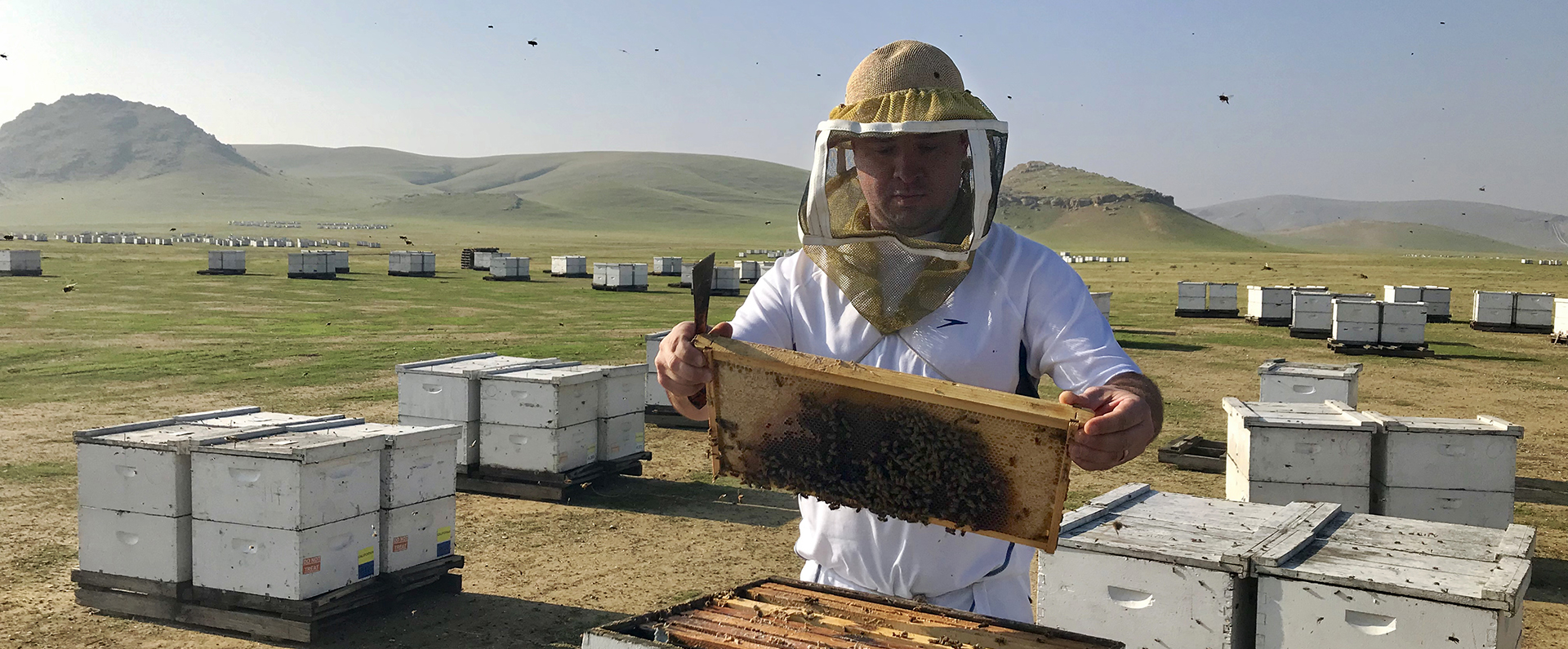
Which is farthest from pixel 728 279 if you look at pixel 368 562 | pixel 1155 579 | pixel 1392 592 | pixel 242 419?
pixel 1392 592

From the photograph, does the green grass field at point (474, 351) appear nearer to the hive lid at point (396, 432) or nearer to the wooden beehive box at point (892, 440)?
the hive lid at point (396, 432)

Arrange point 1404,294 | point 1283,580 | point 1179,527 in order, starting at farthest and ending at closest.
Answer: point 1404,294
point 1179,527
point 1283,580

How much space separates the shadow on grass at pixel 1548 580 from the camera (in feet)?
26.3

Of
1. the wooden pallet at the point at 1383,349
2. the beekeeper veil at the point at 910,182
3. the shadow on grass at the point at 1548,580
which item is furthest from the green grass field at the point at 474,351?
the beekeeper veil at the point at 910,182

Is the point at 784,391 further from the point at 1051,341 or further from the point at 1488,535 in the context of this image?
the point at 1488,535

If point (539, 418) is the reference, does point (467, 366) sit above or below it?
above

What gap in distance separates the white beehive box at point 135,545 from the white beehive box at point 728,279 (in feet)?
93.1

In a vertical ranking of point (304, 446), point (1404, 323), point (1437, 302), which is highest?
point (1437, 302)

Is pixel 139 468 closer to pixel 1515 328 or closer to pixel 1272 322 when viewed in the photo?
pixel 1272 322

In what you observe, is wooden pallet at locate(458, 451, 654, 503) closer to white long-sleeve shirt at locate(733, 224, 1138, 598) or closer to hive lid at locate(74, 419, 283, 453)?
hive lid at locate(74, 419, 283, 453)

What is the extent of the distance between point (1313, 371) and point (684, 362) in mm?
10977

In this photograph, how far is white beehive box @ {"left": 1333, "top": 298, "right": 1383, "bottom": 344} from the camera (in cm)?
2314

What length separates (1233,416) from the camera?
892 cm

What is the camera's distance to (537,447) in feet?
34.8
